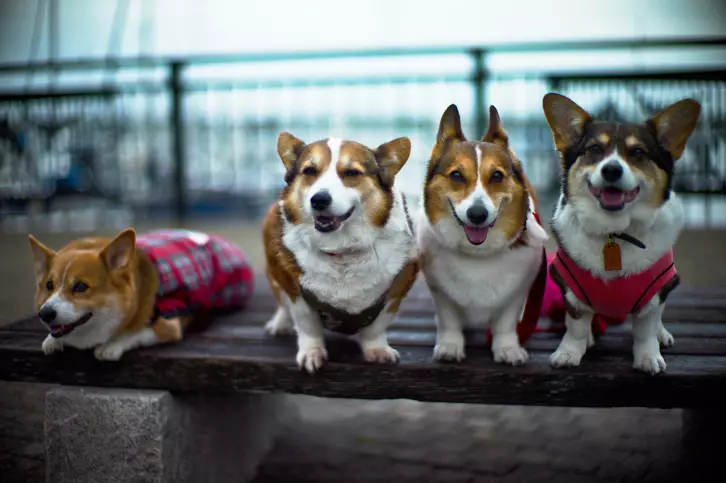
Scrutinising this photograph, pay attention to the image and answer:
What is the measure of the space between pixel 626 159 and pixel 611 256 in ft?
1.02

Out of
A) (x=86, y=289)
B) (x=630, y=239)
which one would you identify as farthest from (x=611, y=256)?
(x=86, y=289)

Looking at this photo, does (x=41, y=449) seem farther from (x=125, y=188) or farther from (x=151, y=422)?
(x=125, y=188)

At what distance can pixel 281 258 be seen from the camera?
223 cm

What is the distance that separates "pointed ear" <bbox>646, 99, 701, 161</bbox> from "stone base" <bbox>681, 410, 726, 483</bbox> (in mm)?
1235

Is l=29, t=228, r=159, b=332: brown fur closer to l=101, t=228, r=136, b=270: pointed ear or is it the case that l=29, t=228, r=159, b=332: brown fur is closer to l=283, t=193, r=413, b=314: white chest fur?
l=101, t=228, r=136, b=270: pointed ear

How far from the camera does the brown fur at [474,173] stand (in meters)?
1.98

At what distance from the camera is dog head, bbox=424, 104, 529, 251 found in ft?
6.37

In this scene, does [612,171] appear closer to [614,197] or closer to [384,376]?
[614,197]

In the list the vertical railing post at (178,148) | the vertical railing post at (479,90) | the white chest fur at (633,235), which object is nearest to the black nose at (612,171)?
the white chest fur at (633,235)

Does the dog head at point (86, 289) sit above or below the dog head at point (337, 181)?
below

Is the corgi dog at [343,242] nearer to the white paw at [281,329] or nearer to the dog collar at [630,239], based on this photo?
the white paw at [281,329]

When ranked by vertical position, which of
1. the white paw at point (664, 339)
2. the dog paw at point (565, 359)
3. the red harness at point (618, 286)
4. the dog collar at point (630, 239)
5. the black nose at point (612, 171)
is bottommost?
the dog paw at point (565, 359)

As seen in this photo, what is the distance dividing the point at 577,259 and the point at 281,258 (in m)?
0.97

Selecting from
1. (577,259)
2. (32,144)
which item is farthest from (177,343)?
(32,144)
